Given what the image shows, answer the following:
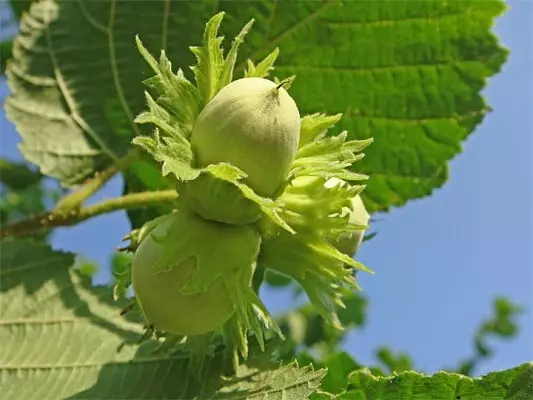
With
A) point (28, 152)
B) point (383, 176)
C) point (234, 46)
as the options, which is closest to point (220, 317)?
point (234, 46)

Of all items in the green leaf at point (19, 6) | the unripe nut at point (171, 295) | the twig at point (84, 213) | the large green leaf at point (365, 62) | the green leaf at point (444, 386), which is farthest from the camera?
the green leaf at point (19, 6)

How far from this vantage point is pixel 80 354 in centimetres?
190

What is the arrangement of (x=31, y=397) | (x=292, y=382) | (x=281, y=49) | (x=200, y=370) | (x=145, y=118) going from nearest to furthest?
(x=145, y=118) → (x=292, y=382) → (x=200, y=370) → (x=31, y=397) → (x=281, y=49)

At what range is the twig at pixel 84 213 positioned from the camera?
2068 millimetres

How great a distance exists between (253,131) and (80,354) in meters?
0.84

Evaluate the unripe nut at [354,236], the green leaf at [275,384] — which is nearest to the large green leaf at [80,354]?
the green leaf at [275,384]

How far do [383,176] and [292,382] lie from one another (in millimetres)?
866

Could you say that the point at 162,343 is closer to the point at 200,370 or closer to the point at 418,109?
the point at 200,370

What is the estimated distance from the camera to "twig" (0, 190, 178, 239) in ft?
6.79

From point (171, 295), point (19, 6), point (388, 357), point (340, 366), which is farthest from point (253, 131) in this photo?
point (388, 357)

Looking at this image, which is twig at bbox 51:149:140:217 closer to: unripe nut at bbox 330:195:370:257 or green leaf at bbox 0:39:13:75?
unripe nut at bbox 330:195:370:257

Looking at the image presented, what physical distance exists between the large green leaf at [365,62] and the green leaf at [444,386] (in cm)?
89

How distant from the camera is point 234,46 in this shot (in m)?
1.51

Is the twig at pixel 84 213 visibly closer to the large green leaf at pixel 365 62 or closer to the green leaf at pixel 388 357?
the large green leaf at pixel 365 62
